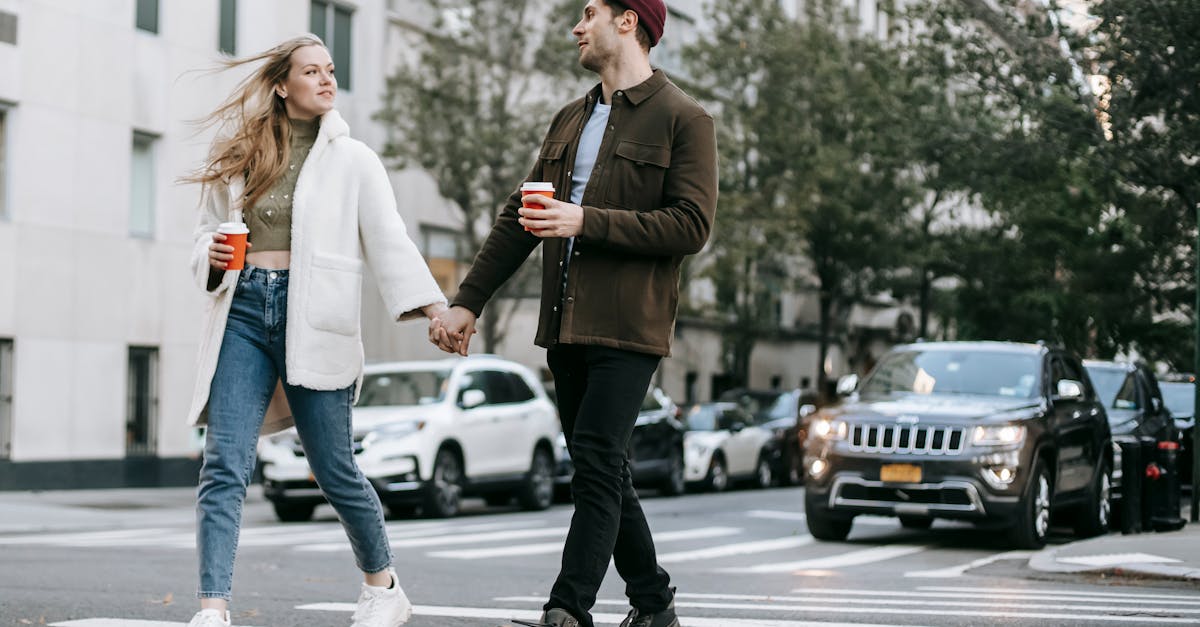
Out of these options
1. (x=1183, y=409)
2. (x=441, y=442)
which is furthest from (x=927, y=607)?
(x=1183, y=409)

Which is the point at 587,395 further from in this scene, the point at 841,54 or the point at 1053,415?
the point at 841,54

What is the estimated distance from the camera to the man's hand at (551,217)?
5.16m

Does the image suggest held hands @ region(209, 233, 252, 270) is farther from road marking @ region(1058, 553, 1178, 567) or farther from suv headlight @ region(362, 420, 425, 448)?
suv headlight @ region(362, 420, 425, 448)

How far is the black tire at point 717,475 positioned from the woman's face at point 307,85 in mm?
21727

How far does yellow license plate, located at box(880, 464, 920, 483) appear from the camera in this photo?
13.6m

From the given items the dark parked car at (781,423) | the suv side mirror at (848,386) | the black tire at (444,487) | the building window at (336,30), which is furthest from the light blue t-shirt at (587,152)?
the building window at (336,30)

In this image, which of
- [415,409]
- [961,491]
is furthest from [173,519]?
[961,491]

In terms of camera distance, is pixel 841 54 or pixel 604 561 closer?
pixel 604 561

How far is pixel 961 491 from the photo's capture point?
13492 mm

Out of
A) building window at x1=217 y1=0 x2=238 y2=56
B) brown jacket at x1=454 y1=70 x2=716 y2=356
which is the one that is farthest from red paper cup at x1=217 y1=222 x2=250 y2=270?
building window at x1=217 y1=0 x2=238 y2=56

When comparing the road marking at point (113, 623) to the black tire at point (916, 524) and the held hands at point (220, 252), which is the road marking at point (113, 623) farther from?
the black tire at point (916, 524)

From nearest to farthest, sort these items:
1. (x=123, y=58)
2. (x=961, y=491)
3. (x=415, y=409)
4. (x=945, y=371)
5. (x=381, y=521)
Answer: (x=381, y=521) → (x=961, y=491) → (x=945, y=371) → (x=415, y=409) → (x=123, y=58)

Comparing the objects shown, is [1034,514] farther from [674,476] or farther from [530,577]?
[674,476]

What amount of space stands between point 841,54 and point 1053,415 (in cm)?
2424
